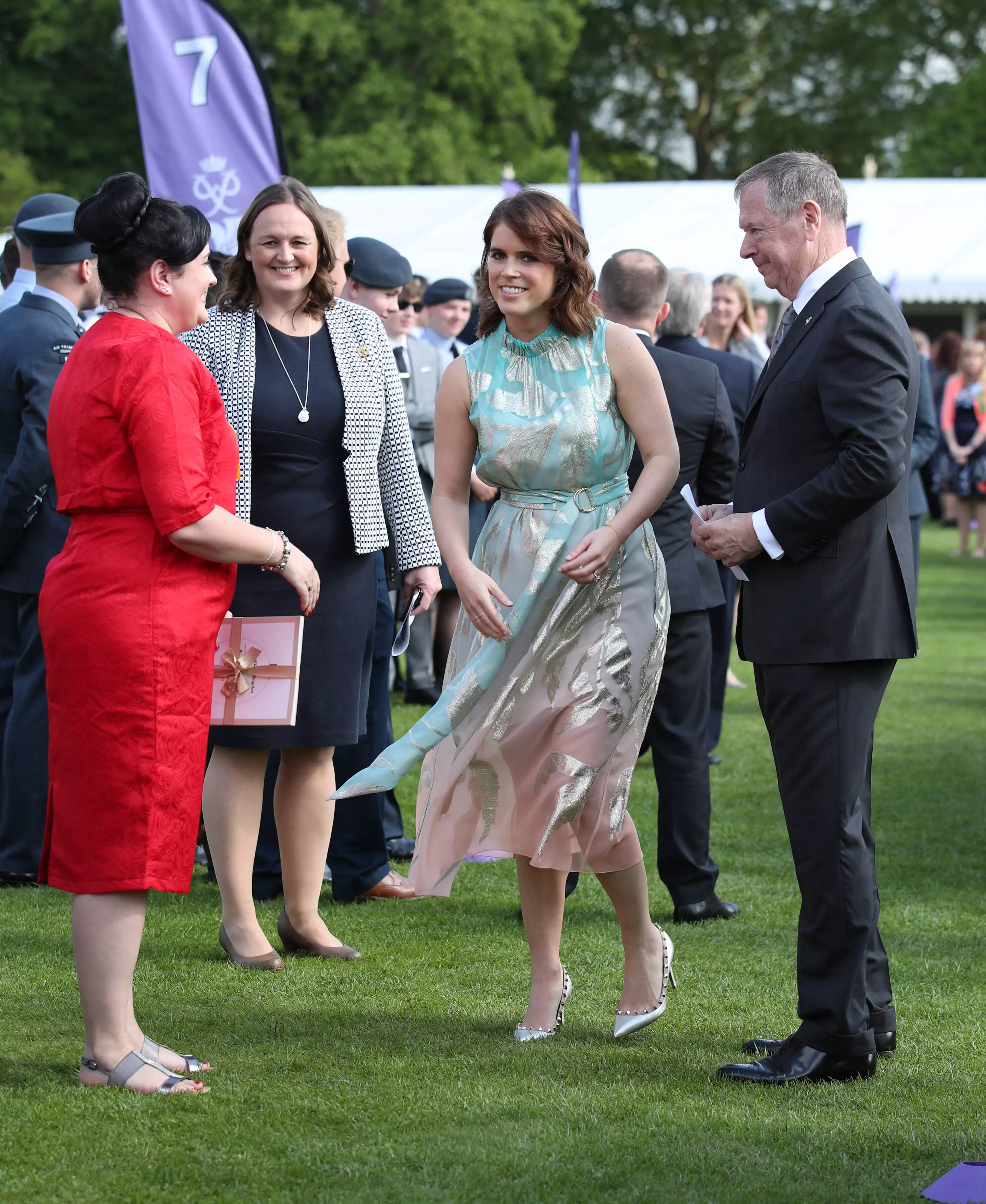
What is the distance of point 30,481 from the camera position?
572 cm

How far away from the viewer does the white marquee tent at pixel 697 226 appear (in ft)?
74.4

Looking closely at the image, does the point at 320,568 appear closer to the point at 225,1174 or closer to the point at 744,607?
the point at 744,607

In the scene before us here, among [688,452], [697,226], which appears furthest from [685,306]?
[697,226]

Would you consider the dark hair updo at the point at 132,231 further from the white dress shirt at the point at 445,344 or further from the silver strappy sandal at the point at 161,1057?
the white dress shirt at the point at 445,344

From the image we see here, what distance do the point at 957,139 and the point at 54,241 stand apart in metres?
37.8

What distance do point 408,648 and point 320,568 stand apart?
5131 millimetres

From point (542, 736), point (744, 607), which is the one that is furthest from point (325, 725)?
point (744, 607)

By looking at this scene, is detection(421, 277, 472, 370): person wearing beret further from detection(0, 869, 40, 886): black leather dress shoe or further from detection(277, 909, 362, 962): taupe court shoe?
detection(277, 909, 362, 962): taupe court shoe

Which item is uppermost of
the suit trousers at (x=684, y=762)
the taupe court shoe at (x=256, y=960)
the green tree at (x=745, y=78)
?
the green tree at (x=745, y=78)

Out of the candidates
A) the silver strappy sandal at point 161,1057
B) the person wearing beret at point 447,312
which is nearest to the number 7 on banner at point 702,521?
the silver strappy sandal at point 161,1057

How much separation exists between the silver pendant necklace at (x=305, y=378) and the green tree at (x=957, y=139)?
123ft

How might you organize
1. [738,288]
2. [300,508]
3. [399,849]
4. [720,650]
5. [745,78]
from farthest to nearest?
1. [745,78]
2. [738,288]
3. [720,650]
4. [399,849]
5. [300,508]

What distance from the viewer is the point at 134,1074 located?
372 cm

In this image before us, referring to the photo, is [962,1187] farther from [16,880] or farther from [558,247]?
[16,880]
